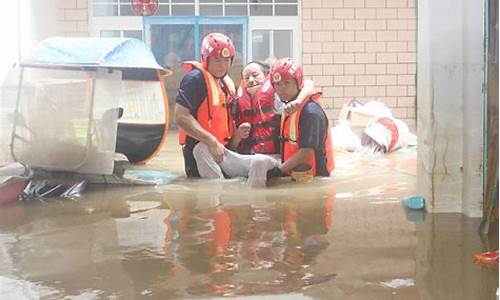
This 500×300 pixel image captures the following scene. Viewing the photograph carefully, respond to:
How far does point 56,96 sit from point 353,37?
7457 millimetres

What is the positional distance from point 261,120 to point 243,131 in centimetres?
22

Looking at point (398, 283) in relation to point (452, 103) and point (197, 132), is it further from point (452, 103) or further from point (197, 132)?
point (197, 132)

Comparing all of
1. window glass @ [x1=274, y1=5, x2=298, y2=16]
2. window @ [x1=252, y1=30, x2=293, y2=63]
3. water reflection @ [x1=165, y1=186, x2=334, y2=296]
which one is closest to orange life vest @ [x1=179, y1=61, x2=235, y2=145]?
water reflection @ [x1=165, y1=186, x2=334, y2=296]

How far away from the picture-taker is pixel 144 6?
1237 centimetres

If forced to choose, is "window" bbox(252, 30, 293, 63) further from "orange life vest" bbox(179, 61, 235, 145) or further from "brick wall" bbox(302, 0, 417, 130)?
"orange life vest" bbox(179, 61, 235, 145)

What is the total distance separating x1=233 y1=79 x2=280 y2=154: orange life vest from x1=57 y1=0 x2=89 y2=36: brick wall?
20.7 ft

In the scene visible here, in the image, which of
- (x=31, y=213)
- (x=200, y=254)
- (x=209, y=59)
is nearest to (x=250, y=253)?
(x=200, y=254)

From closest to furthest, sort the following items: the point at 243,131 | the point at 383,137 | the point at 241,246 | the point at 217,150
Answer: the point at 241,246
the point at 217,150
the point at 243,131
the point at 383,137

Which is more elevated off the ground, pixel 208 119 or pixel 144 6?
pixel 144 6

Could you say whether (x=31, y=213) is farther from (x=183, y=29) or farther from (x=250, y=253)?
(x=183, y=29)

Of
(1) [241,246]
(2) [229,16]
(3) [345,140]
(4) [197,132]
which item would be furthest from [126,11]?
(1) [241,246]

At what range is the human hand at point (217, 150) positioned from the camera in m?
6.69

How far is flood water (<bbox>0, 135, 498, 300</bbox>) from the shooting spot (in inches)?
128

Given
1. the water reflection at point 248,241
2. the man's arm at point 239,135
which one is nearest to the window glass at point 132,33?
the man's arm at point 239,135
